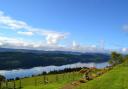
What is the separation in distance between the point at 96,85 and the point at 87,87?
3.03m

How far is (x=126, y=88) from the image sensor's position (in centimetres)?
6278

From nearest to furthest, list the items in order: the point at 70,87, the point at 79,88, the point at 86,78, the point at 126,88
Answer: the point at 126,88, the point at 79,88, the point at 70,87, the point at 86,78

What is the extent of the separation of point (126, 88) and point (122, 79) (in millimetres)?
13351

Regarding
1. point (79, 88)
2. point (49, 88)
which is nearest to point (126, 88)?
point (79, 88)

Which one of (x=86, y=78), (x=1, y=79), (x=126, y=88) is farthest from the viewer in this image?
(x=1, y=79)

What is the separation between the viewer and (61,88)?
2788 inches

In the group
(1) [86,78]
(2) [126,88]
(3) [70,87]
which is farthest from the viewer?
A: (1) [86,78]

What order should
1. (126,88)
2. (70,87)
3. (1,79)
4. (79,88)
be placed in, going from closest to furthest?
(126,88) < (79,88) < (70,87) < (1,79)

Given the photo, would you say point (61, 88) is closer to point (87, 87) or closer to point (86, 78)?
point (87, 87)

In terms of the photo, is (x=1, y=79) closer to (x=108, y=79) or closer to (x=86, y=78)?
(x=86, y=78)

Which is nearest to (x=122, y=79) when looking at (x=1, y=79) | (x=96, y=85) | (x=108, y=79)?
(x=108, y=79)

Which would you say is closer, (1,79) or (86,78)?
(86,78)

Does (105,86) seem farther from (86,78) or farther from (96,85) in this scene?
(86,78)

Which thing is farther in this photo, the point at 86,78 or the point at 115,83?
the point at 86,78
